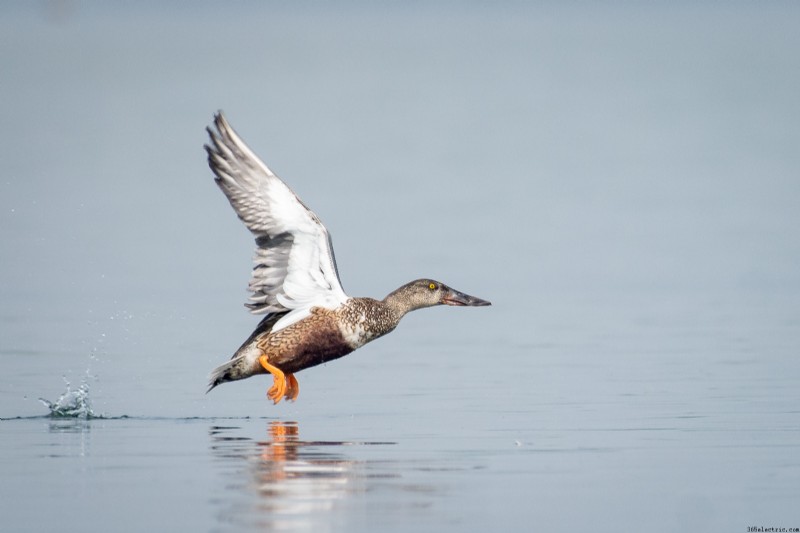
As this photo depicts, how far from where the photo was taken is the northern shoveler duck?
1150 cm

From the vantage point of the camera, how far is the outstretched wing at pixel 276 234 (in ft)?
37.6

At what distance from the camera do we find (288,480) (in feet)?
27.0

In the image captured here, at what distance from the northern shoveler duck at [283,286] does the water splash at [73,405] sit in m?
0.90

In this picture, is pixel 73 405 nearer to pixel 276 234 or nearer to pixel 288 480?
pixel 276 234

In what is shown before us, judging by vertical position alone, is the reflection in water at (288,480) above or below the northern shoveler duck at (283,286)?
below

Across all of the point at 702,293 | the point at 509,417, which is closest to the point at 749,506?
the point at 509,417

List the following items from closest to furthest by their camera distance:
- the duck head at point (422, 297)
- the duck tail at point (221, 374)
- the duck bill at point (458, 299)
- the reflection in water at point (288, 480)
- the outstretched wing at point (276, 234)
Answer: the reflection in water at point (288, 480)
the outstretched wing at point (276, 234)
the duck tail at point (221, 374)
the duck head at point (422, 297)
the duck bill at point (458, 299)

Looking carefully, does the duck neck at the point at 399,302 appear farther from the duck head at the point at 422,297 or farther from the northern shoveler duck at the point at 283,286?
the northern shoveler duck at the point at 283,286

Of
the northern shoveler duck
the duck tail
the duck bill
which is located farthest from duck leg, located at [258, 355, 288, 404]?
the duck bill

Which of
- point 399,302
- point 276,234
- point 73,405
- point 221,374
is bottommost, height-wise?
point 73,405

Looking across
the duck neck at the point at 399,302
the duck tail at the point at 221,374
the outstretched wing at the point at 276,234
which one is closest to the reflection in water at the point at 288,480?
the duck tail at the point at 221,374

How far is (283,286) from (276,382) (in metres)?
0.68

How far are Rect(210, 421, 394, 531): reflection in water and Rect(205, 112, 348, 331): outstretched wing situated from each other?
1787mm

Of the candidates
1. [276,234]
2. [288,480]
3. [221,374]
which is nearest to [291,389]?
[221,374]
